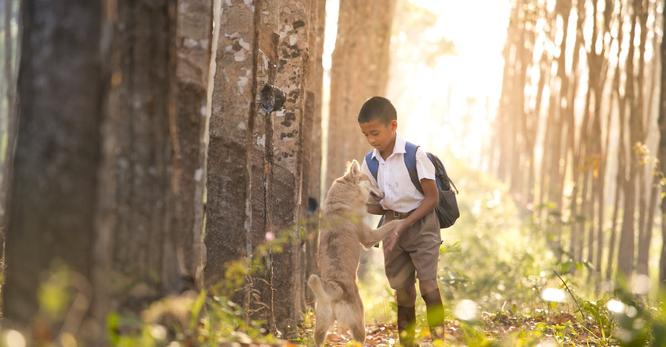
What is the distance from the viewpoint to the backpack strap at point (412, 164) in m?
7.15

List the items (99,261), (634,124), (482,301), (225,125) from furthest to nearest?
1. (634,124)
2. (482,301)
3. (225,125)
4. (99,261)

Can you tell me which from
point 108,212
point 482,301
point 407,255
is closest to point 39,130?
point 108,212

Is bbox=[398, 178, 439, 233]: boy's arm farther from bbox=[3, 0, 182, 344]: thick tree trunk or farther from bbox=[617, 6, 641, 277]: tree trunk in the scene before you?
bbox=[617, 6, 641, 277]: tree trunk

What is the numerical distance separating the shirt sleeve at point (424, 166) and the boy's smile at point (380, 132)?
0.24 m

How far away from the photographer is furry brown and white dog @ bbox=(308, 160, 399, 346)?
657cm

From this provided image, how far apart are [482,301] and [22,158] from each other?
9368 mm

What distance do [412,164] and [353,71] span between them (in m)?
7.57

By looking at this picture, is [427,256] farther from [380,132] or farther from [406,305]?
[380,132]

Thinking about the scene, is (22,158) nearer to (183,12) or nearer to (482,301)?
(183,12)

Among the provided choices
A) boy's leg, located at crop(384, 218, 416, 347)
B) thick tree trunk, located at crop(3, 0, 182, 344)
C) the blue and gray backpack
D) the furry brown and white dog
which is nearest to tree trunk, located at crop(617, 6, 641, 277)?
the blue and gray backpack

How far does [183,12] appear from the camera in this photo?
517 cm

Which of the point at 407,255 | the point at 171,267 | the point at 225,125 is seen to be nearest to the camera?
the point at 171,267

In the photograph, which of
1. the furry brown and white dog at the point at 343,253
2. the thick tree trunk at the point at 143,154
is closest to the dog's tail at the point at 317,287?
the furry brown and white dog at the point at 343,253

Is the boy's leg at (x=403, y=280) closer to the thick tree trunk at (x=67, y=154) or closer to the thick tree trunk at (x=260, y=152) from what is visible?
the thick tree trunk at (x=260, y=152)
